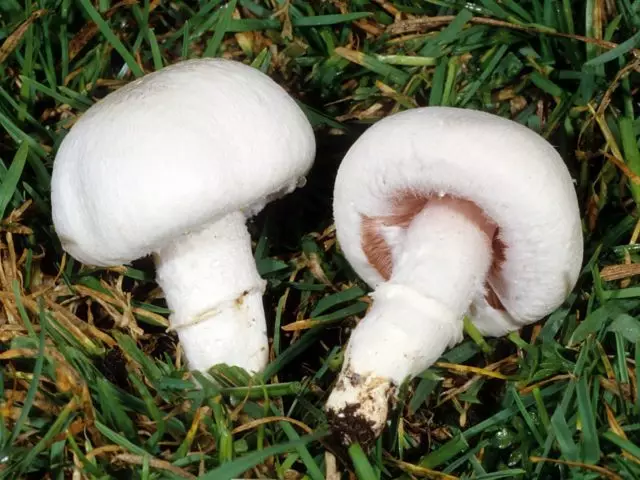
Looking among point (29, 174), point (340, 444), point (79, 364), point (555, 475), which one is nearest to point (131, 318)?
point (79, 364)

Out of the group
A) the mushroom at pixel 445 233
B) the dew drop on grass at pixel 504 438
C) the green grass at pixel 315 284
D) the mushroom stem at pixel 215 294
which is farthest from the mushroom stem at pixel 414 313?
the mushroom stem at pixel 215 294

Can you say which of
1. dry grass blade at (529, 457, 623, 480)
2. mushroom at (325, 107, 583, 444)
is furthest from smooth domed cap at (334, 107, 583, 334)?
dry grass blade at (529, 457, 623, 480)

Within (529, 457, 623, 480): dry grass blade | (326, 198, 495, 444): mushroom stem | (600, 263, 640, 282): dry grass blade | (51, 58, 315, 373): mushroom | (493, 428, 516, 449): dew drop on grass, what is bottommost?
(493, 428, 516, 449): dew drop on grass

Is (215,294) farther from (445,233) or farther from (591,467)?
(591,467)

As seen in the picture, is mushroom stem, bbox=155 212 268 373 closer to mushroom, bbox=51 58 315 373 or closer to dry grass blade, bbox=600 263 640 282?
mushroom, bbox=51 58 315 373

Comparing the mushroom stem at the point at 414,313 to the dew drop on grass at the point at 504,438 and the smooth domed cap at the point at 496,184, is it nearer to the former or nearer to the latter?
the smooth domed cap at the point at 496,184

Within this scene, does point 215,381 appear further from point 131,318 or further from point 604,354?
point 604,354
